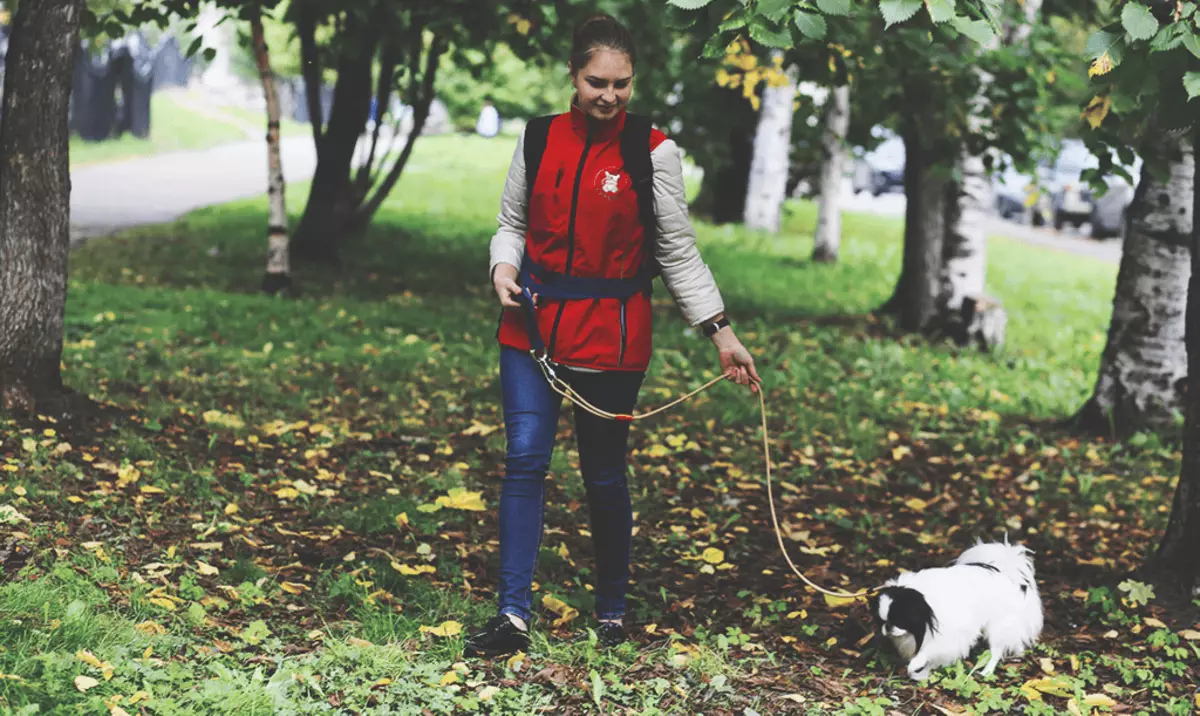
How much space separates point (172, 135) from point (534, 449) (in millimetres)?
34819

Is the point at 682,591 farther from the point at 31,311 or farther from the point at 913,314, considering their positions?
the point at 913,314

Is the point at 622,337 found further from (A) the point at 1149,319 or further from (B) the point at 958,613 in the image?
(A) the point at 1149,319

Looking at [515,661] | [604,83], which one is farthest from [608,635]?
[604,83]

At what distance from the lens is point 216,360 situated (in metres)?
8.03

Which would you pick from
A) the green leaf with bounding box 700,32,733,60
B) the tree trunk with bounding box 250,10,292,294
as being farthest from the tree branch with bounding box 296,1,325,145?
the green leaf with bounding box 700,32,733,60

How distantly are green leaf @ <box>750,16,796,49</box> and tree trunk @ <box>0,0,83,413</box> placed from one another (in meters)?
3.32

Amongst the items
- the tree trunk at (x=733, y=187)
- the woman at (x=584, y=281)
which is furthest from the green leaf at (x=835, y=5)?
the tree trunk at (x=733, y=187)

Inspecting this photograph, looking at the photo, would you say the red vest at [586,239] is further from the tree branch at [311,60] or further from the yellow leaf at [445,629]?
the tree branch at [311,60]

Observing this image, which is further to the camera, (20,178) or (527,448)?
(20,178)

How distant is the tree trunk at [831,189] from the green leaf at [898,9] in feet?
42.5

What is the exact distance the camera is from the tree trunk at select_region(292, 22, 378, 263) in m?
13.2

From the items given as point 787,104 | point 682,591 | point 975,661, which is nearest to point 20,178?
point 682,591

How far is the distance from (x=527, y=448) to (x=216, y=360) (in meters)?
4.74

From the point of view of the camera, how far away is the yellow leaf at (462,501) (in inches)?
224
